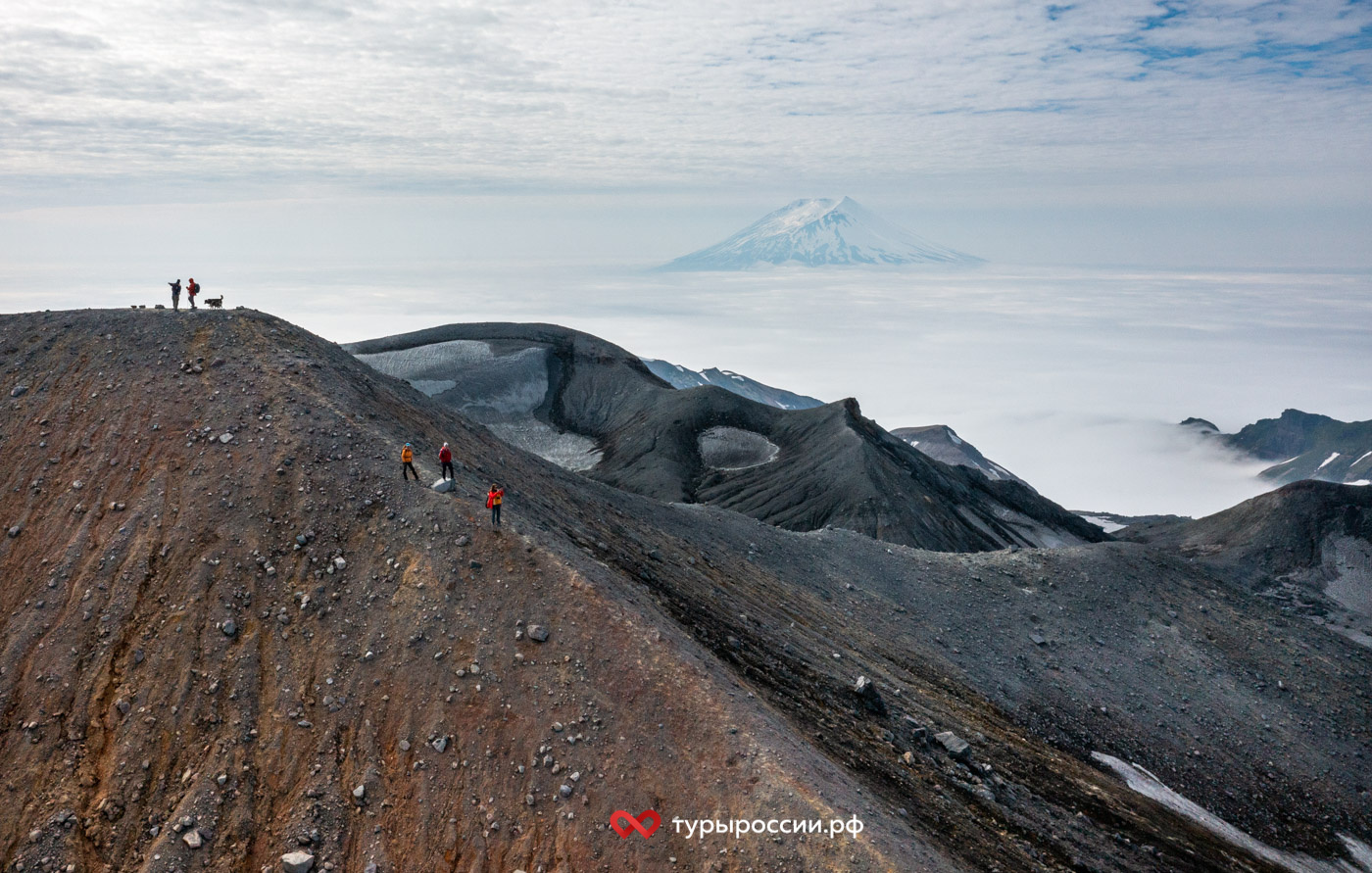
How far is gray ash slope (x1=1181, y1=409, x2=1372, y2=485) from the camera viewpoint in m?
138

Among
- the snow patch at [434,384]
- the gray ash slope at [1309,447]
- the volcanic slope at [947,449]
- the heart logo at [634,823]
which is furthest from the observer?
the gray ash slope at [1309,447]

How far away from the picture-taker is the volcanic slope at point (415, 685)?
1423 cm

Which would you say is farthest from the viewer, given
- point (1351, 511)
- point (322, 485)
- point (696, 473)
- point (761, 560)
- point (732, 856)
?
point (696, 473)

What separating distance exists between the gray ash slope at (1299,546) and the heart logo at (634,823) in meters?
52.0

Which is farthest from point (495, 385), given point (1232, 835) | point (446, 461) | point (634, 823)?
point (634, 823)

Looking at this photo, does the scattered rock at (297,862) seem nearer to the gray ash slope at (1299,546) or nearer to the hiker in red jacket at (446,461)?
the hiker in red jacket at (446,461)

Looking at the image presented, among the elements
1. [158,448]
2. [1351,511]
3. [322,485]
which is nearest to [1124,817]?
[322,485]

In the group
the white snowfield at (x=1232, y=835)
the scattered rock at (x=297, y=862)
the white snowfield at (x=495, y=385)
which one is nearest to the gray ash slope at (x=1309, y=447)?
the white snowfield at (x=495, y=385)

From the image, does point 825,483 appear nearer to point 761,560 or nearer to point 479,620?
point 761,560

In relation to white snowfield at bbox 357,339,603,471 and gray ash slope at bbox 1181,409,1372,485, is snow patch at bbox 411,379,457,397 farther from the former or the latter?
gray ash slope at bbox 1181,409,1372,485

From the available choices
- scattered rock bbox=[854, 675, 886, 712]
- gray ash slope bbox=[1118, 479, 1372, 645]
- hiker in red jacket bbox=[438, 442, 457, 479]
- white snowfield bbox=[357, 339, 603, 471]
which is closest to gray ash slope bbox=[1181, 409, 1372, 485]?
gray ash slope bbox=[1118, 479, 1372, 645]

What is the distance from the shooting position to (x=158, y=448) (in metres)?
20.0

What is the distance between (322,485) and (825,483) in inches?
1915

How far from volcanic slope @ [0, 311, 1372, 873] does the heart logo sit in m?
0.18
